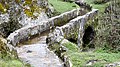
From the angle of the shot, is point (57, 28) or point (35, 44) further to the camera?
point (57, 28)

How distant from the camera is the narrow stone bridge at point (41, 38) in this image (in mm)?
15597

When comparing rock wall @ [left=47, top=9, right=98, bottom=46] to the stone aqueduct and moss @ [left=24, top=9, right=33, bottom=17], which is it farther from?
moss @ [left=24, top=9, right=33, bottom=17]

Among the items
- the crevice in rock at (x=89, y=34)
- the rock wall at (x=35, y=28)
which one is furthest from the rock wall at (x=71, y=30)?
the rock wall at (x=35, y=28)

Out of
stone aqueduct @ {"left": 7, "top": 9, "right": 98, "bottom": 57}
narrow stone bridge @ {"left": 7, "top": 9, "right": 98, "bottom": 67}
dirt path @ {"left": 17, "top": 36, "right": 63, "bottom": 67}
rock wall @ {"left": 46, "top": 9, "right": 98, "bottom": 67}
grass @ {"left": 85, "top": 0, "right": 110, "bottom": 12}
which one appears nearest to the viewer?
dirt path @ {"left": 17, "top": 36, "right": 63, "bottom": 67}

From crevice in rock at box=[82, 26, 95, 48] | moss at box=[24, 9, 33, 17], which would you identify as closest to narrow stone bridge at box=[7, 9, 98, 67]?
moss at box=[24, 9, 33, 17]

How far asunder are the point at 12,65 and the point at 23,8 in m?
11.7

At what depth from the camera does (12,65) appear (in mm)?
11367

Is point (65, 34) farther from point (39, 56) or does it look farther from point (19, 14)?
point (39, 56)

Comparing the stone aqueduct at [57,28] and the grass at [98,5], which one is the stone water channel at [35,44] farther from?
the grass at [98,5]

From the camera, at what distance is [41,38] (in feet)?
71.8

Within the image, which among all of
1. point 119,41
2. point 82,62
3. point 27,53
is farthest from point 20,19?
point 82,62

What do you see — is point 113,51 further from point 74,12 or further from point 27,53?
point 74,12

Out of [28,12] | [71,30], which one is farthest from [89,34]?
[28,12]

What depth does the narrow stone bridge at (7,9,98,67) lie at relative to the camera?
→ 614 inches
